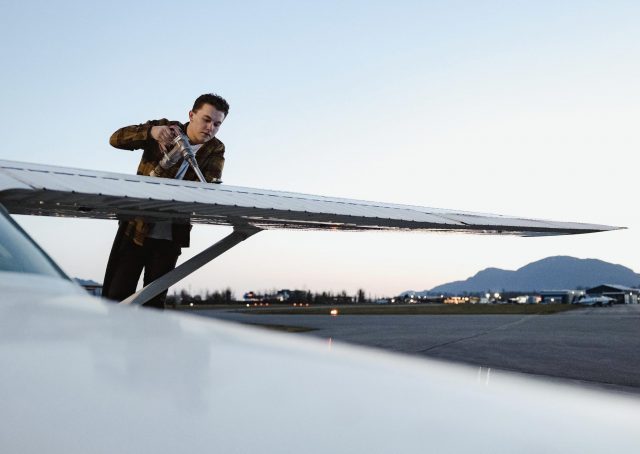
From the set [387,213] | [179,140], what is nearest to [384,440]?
[387,213]

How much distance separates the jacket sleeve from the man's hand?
72 mm

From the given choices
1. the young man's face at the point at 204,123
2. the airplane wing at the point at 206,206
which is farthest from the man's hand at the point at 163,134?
the airplane wing at the point at 206,206

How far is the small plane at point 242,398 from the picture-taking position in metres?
0.65

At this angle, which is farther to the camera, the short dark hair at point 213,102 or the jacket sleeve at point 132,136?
the short dark hair at point 213,102

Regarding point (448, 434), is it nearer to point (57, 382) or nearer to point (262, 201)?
point (57, 382)

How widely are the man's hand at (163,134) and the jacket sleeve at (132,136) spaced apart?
72 mm

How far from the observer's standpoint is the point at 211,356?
938 millimetres

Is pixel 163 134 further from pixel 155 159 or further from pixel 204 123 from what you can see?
pixel 155 159

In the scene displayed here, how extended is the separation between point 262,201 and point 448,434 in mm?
3428

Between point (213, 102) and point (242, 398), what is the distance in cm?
440

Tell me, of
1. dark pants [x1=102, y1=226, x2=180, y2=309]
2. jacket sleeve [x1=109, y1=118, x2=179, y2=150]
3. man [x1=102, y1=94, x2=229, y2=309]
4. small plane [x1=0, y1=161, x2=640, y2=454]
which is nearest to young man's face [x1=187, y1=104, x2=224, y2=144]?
man [x1=102, y1=94, x2=229, y2=309]

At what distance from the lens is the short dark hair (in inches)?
193

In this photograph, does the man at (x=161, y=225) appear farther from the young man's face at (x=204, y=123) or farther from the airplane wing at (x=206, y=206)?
the airplane wing at (x=206, y=206)

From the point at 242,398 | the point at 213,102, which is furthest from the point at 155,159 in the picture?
the point at 242,398
